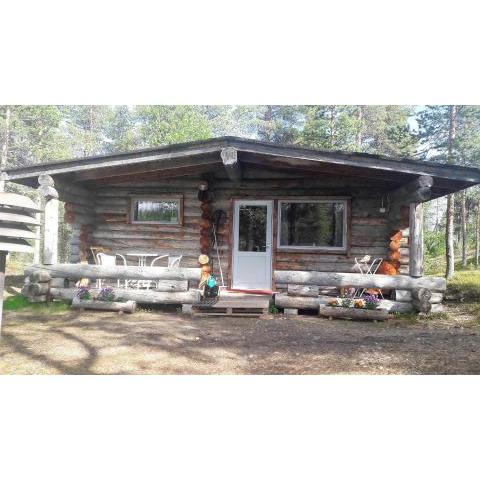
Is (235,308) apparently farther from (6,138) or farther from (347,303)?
(6,138)

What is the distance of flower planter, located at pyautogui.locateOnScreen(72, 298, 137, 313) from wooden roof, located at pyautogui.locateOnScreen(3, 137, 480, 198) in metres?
2.96

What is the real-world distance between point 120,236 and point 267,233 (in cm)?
388

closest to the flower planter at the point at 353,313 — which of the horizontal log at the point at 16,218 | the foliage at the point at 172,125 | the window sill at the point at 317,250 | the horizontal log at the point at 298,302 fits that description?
the horizontal log at the point at 298,302

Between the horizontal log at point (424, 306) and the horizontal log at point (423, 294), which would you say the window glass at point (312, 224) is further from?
the horizontal log at point (424, 306)

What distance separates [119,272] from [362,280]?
4981mm

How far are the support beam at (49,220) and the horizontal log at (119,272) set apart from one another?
0.24 m

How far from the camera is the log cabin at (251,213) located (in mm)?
7312

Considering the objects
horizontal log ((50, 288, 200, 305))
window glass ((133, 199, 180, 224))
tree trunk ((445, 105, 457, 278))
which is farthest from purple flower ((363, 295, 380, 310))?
tree trunk ((445, 105, 457, 278))

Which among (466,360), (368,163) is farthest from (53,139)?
(466,360)

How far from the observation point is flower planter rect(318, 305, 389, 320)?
675 centimetres

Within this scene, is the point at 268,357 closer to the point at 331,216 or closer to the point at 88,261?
the point at 331,216

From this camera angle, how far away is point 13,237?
7.53 feet

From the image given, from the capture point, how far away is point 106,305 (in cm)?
720

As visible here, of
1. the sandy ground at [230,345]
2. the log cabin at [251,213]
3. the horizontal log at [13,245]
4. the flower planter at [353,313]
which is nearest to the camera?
the horizontal log at [13,245]
